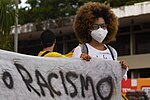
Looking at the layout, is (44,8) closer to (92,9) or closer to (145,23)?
(145,23)

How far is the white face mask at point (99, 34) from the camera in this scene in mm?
4305

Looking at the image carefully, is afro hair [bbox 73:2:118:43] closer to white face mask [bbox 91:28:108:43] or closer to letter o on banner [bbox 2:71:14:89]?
white face mask [bbox 91:28:108:43]

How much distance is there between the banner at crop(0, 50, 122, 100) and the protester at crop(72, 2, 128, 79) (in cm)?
15

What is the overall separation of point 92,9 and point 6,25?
233 inches

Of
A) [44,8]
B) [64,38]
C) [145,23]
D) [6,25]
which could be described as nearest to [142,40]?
[145,23]

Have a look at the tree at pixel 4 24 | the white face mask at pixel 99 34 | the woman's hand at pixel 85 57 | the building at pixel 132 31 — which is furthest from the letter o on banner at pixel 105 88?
the building at pixel 132 31

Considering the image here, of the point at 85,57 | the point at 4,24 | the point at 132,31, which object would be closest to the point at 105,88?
the point at 85,57

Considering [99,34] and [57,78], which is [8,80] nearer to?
[57,78]

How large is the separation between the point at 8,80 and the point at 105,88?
1.01m

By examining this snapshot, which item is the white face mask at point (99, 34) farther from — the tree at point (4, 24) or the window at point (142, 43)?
the window at point (142, 43)

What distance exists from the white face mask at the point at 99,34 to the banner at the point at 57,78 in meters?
0.24

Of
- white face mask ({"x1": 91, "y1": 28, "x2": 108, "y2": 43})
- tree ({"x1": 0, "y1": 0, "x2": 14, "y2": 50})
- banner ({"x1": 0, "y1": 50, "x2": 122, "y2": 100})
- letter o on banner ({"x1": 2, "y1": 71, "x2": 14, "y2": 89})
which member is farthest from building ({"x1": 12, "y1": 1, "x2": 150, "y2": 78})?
letter o on banner ({"x1": 2, "y1": 71, "x2": 14, "y2": 89})

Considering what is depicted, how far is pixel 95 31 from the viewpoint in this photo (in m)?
4.34

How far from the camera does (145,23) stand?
2548 centimetres
